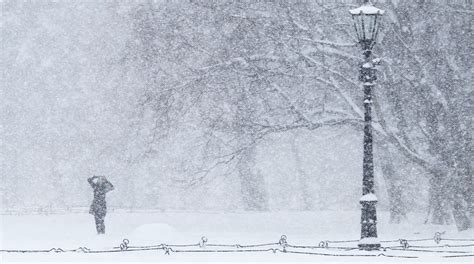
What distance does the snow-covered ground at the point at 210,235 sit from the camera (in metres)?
16.8

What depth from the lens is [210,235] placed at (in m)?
24.5

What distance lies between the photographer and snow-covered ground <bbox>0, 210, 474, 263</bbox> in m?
16.8

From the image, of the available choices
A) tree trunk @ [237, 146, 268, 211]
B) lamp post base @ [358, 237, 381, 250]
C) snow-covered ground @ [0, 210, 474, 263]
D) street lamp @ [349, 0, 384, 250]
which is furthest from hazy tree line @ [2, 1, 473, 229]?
tree trunk @ [237, 146, 268, 211]

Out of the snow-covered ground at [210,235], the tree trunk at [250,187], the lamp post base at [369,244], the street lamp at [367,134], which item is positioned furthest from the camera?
the tree trunk at [250,187]

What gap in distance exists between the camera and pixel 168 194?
61.2 m

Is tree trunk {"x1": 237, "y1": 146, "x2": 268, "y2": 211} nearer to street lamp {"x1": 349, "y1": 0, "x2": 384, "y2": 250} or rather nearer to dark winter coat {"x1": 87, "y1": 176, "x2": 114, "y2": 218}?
dark winter coat {"x1": 87, "y1": 176, "x2": 114, "y2": 218}

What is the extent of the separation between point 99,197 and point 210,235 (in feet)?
11.6

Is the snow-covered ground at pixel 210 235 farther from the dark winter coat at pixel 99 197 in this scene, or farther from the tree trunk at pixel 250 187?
the tree trunk at pixel 250 187

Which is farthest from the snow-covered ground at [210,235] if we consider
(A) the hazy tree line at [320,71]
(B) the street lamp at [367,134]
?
(A) the hazy tree line at [320,71]

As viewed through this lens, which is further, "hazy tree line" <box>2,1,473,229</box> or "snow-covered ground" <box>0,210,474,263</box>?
"hazy tree line" <box>2,1,473,229</box>

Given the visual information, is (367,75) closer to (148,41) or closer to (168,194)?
(148,41)

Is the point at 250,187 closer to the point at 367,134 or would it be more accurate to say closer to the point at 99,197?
the point at 99,197

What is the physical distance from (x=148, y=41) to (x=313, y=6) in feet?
15.1

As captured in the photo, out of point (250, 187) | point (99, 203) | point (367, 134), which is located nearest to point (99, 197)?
point (99, 203)
